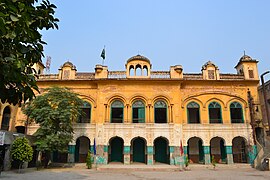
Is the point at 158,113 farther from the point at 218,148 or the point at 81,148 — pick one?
the point at 81,148

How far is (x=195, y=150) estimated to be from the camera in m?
22.5

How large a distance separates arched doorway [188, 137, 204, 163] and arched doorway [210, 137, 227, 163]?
3.87 ft

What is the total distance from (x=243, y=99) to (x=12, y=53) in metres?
22.2

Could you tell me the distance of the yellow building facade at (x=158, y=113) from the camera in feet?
67.0

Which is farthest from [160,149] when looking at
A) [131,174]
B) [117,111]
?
[131,174]

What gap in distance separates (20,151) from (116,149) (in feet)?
30.9

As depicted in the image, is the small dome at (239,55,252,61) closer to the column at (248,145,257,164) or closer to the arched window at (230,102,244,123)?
the arched window at (230,102,244,123)

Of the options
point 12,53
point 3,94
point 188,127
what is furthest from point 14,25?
point 188,127

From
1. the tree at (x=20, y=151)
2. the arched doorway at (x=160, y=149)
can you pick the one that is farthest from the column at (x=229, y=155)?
the tree at (x=20, y=151)

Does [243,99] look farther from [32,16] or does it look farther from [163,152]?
[32,16]

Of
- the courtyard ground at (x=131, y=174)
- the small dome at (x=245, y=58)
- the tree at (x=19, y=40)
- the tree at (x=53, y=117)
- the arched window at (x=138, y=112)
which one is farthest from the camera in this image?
the small dome at (x=245, y=58)

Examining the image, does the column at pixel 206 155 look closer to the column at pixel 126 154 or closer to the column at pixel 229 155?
the column at pixel 229 155

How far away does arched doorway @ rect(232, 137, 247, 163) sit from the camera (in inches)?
869

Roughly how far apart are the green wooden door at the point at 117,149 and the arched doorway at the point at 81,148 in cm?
261
